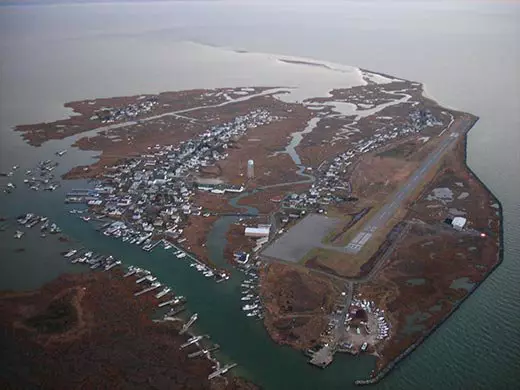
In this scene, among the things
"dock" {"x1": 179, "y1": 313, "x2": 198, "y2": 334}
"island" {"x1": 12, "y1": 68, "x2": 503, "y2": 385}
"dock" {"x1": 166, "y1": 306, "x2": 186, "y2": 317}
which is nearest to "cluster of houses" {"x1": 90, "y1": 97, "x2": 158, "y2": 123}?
"island" {"x1": 12, "y1": 68, "x2": 503, "y2": 385}

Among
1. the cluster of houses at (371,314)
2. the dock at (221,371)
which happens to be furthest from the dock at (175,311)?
the cluster of houses at (371,314)

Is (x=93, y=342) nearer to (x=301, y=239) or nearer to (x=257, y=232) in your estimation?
(x=257, y=232)

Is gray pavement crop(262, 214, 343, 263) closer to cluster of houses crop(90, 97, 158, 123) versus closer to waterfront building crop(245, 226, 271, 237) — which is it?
waterfront building crop(245, 226, 271, 237)

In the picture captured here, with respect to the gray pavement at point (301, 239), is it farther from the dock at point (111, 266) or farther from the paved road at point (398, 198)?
the dock at point (111, 266)

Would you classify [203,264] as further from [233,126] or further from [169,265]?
[233,126]

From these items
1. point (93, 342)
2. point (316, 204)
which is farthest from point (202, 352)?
point (316, 204)

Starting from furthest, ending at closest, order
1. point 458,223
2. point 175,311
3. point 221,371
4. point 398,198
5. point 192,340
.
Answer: point 398,198
point 458,223
point 175,311
point 192,340
point 221,371
